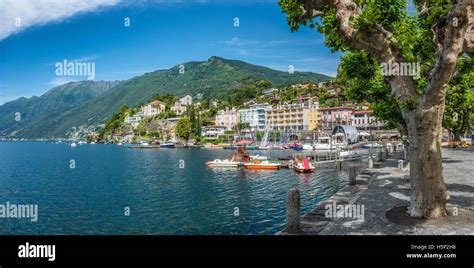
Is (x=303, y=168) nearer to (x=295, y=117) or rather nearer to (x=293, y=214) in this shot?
(x=293, y=214)

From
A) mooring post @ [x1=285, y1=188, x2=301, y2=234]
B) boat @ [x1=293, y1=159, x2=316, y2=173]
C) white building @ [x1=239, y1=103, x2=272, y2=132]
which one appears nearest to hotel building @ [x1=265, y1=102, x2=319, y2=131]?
white building @ [x1=239, y1=103, x2=272, y2=132]

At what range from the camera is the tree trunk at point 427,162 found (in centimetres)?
1069

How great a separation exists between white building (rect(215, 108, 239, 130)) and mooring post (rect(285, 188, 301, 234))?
15773 cm

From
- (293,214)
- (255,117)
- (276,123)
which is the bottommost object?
(293,214)

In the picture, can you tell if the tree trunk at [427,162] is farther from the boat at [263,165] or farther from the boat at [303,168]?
the boat at [263,165]

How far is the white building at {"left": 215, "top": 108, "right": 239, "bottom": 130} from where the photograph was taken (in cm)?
17112

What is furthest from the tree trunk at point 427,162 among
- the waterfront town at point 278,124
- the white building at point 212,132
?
the white building at point 212,132

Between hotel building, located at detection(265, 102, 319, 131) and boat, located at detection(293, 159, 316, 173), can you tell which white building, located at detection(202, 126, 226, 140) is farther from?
boat, located at detection(293, 159, 316, 173)

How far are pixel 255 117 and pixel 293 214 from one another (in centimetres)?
15940

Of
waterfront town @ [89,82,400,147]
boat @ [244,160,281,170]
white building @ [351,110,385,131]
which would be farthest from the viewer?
waterfront town @ [89,82,400,147]

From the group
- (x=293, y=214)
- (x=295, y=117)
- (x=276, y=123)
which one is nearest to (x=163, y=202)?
(x=293, y=214)

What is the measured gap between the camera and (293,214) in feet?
34.7

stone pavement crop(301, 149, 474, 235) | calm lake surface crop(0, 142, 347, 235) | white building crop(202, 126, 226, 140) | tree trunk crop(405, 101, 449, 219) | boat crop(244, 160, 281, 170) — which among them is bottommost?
calm lake surface crop(0, 142, 347, 235)
